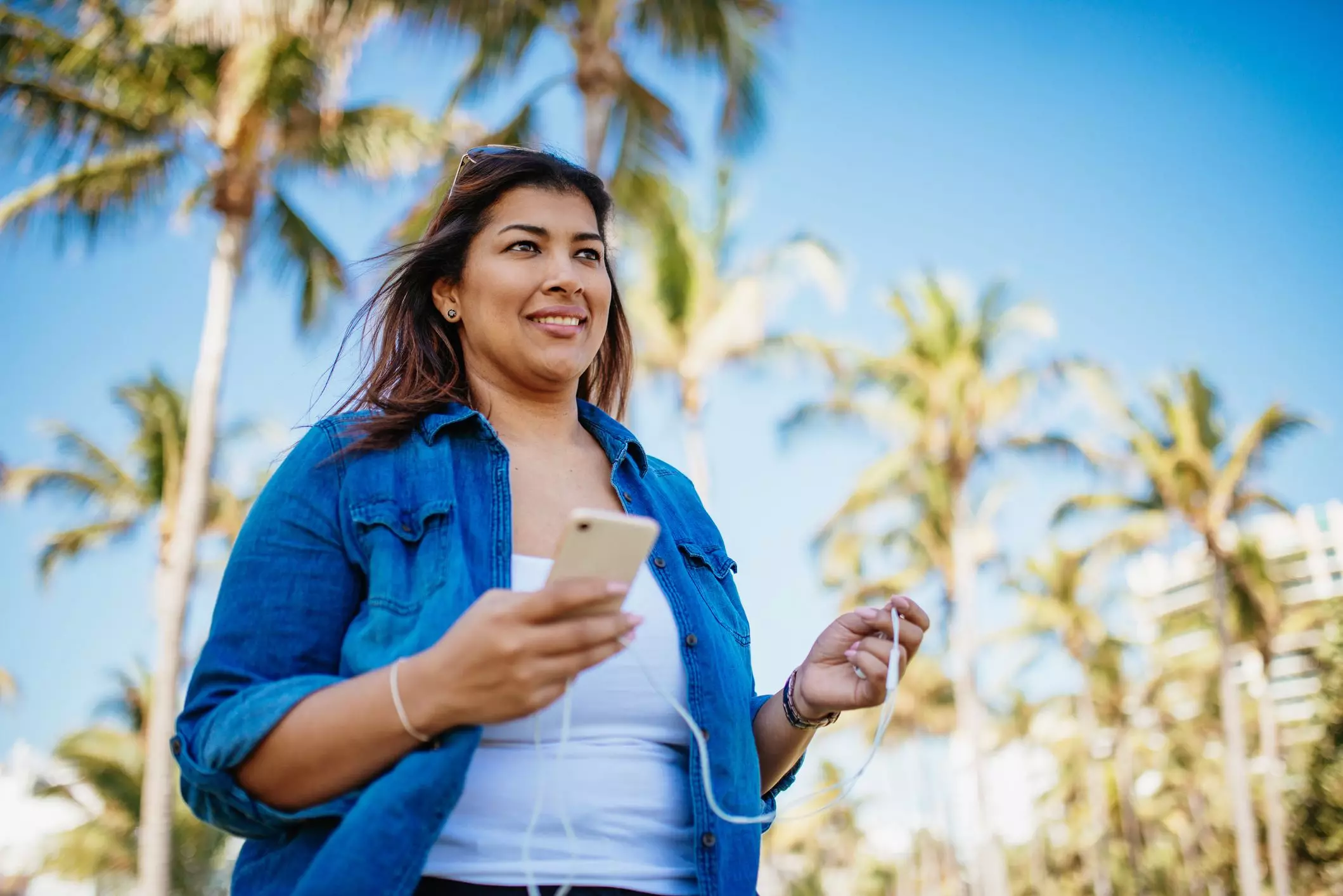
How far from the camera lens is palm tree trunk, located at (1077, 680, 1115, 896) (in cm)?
4169

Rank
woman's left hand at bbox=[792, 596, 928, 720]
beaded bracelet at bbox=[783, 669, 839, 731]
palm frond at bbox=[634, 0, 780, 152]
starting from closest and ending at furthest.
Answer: woman's left hand at bbox=[792, 596, 928, 720] → beaded bracelet at bbox=[783, 669, 839, 731] → palm frond at bbox=[634, 0, 780, 152]

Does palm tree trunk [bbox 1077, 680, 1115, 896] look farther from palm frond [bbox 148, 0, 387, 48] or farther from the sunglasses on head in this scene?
the sunglasses on head

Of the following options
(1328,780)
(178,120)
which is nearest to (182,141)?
(178,120)

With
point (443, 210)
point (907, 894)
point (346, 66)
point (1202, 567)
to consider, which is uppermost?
point (346, 66)

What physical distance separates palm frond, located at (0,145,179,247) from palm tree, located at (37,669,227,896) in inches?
474

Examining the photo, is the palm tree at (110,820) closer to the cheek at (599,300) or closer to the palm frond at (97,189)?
the palm frond at (97,189)

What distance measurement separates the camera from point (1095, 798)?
47.3 meters

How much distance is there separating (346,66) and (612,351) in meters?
12.1

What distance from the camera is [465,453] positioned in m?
1.77

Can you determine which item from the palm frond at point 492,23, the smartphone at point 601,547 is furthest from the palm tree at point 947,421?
the smartphone at point 601,547

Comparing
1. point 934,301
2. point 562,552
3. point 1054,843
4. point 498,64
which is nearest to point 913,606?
point 562,552

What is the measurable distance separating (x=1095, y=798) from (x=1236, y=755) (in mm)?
24033

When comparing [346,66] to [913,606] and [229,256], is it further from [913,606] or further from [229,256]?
[913,606]

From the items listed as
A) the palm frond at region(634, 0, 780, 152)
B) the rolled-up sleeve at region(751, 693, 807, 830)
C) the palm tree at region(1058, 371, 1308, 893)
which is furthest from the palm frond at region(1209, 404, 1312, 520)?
the rolled-up sleeve at region(751, 693, 807, 830)
